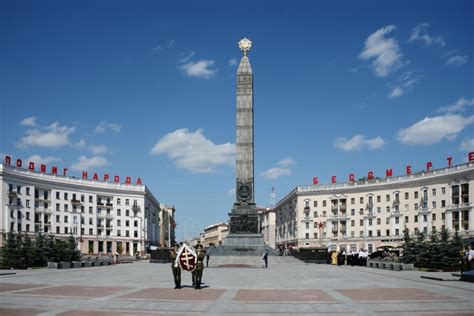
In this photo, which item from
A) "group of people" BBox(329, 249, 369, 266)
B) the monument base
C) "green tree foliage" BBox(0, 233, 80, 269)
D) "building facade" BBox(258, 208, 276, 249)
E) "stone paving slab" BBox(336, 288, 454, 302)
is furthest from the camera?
"building facade" BBox(258, 208, 276, 249)

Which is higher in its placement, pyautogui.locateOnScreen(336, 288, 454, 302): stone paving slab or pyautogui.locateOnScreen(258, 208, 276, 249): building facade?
pyautogui.locateOnScreen(336, 288, 454, 302): stone paving slab

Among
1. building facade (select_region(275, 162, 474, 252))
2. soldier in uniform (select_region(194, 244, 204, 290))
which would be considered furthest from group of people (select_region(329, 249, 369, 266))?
building facade (select_region(275, 162, 474, 252))

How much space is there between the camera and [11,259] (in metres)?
38.0

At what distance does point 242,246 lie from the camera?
5122 cm

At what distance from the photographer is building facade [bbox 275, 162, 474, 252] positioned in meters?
82.4

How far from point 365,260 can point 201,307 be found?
1303 inches

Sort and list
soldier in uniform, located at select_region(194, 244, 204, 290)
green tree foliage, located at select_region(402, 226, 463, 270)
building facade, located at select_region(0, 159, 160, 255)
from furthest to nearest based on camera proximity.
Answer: building facade, located at select_region(0, 159, 160, 255)
green tree foliage, located at select_region(402, 226, 463, 270)
soldier in uniform, located at select_region(194, 244, 204, 290)

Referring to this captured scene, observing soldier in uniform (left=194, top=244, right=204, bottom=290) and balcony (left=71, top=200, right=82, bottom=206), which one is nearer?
soldier in uniform (left=194, top=244, right=204, bottom=290)

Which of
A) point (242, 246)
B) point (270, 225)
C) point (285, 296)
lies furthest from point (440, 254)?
point (270, 225)

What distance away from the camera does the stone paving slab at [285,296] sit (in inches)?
655

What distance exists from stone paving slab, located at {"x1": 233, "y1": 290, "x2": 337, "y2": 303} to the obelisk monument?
31.0 m

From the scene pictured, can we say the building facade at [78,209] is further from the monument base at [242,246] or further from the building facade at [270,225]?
the monument base at [242,246]

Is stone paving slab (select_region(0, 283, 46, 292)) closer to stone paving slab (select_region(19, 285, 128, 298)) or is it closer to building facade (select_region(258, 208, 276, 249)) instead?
stone paving slab (select_region(19, 285, 128, 298))

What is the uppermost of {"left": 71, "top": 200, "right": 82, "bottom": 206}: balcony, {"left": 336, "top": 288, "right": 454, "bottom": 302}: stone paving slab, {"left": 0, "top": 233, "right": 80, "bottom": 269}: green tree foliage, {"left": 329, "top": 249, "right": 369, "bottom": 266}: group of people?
{"left": 71, "top": 200, "right": 82, "bottom": 206}: balcony
